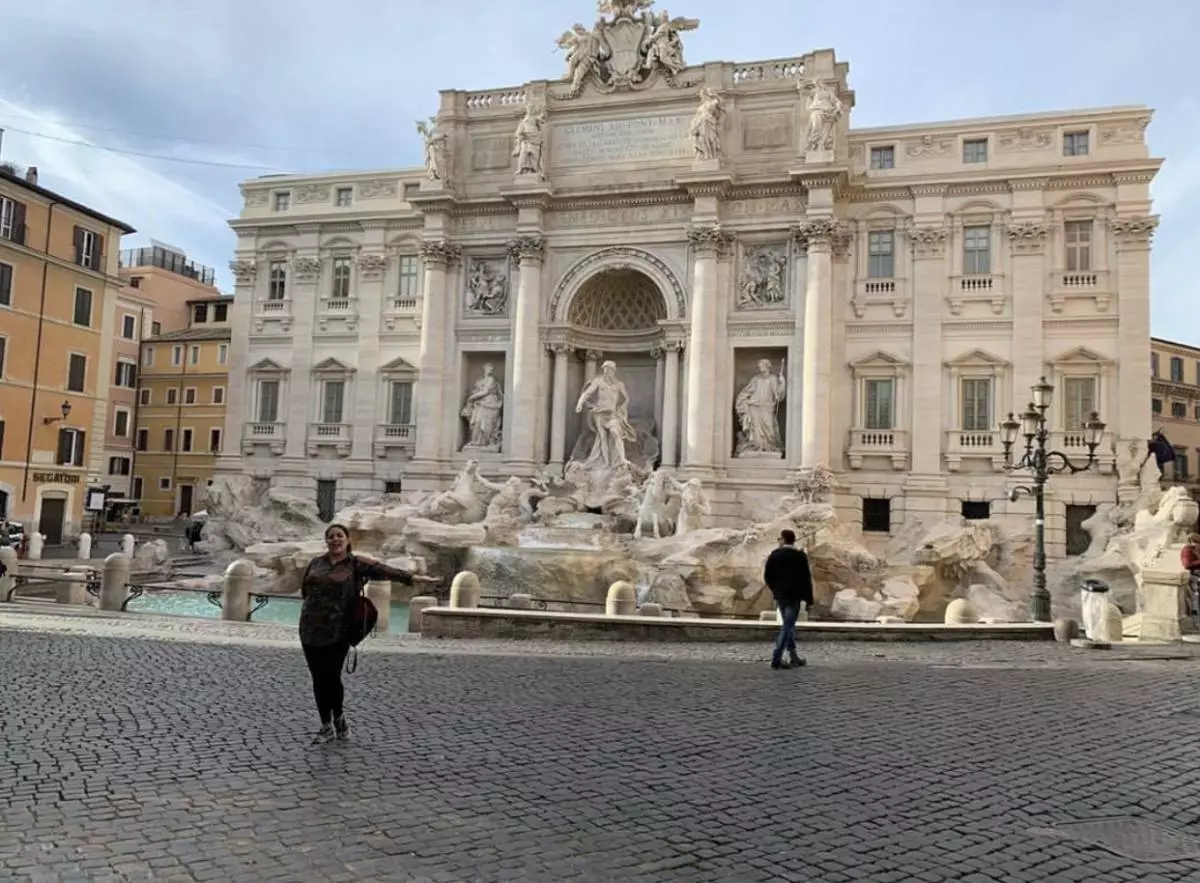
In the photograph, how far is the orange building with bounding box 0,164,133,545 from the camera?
104 feet

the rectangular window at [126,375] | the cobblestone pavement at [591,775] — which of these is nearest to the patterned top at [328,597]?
the cobblestone pavement at [591,775]

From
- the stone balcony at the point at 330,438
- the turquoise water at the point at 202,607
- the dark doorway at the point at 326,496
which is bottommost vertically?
the turquoise water at the point at 202,607

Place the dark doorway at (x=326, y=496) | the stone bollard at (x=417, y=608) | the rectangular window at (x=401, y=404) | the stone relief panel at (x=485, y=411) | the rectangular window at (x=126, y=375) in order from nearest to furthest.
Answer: the stone bollard at (x=417, y=608), the stone relief panel at (x=485, y=411), the rectangular window at (x=401, y=404), the dark doorway at (x=326, y=496), the rectangular window at (x=126, y=375)

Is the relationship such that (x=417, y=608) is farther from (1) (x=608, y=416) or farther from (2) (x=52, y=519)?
(2) (x=52, y=519)

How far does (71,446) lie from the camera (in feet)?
112

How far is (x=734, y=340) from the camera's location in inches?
1164

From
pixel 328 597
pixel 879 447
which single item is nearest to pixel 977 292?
pixel 879 447

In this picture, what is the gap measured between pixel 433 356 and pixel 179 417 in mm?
25086

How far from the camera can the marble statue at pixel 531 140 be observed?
102 ft

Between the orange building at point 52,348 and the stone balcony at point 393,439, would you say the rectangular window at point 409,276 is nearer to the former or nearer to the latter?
the stone balcony at point 393,439

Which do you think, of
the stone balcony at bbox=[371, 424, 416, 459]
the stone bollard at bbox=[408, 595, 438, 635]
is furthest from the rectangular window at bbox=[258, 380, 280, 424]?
the stone bollard at bbox=[408, 595, 438, 635]

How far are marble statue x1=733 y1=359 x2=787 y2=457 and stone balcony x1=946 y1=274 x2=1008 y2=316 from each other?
5.76 metres

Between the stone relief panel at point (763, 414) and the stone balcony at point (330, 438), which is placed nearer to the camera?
the stone relief panel at point (763, 414)

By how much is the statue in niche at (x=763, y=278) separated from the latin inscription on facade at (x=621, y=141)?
13.8 ft
